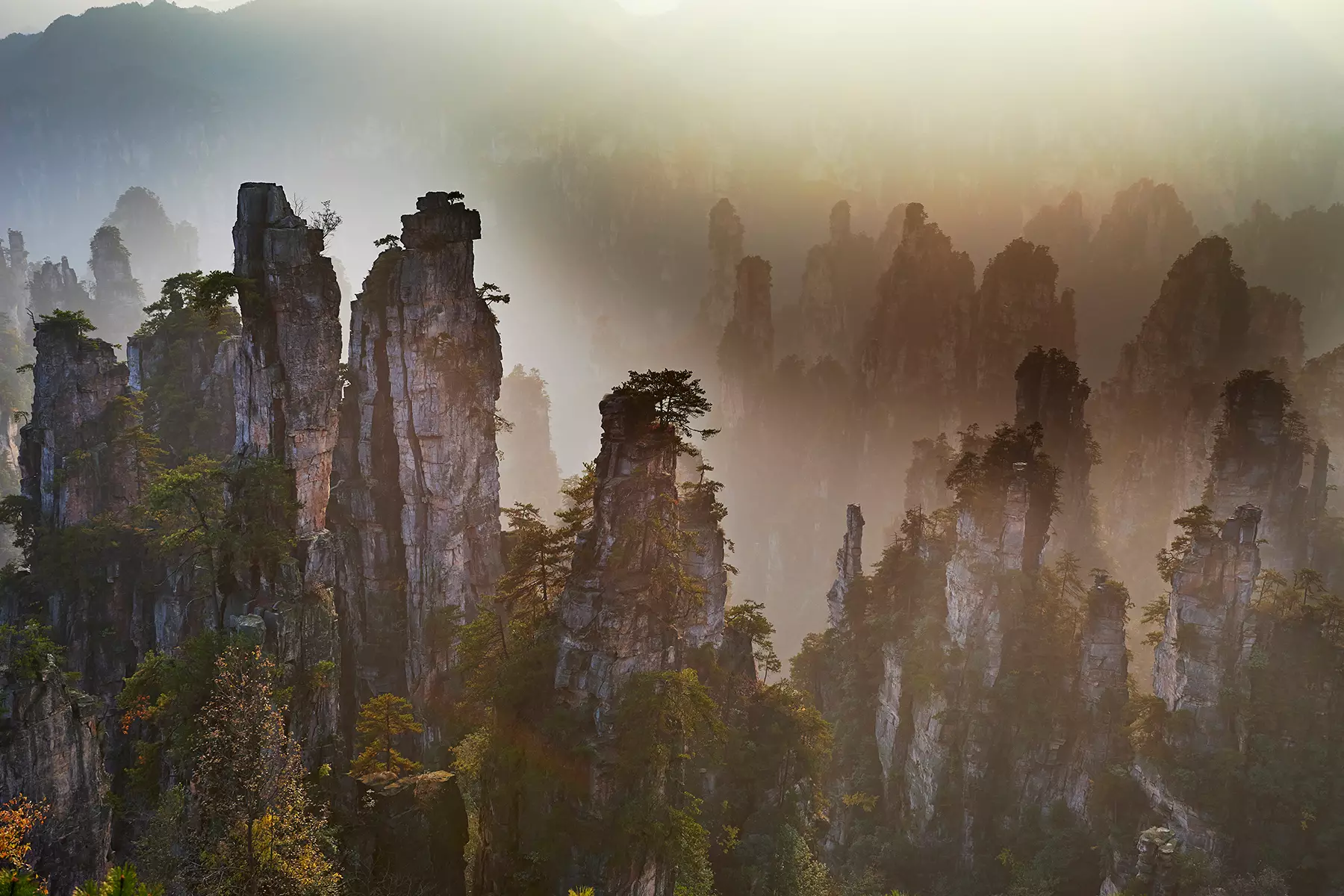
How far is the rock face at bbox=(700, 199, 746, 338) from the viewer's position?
75875 mm

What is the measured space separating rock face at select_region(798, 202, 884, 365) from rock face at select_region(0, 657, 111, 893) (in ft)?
205

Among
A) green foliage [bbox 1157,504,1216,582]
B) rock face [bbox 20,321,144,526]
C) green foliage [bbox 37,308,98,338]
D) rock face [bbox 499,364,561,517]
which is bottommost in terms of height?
green foliage [bbox 1157,504,1216,582]

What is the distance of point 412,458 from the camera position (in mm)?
34188

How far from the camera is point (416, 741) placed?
107 feet

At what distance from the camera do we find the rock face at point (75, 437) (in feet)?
117

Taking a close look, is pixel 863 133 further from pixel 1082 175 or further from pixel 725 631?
pixel 725 631

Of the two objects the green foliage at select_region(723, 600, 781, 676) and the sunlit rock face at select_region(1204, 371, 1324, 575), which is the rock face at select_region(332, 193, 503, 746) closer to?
the green foliage at select_region(723, 600, 781, 676)

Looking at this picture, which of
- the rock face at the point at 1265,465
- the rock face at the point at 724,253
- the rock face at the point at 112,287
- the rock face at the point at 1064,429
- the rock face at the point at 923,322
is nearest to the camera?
the rock face at the point at 1265,465

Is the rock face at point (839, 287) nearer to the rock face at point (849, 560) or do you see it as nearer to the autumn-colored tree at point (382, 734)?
the rock face at point (849, 560)

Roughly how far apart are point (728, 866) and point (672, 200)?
2830 inches

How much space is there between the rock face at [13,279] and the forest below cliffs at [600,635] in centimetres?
7375

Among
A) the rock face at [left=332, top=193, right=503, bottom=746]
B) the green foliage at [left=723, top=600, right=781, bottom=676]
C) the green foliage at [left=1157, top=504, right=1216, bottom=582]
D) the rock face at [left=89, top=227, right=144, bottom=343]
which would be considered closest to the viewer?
the green foliage at [left=1157, top=504, right=1216, bottom=582]

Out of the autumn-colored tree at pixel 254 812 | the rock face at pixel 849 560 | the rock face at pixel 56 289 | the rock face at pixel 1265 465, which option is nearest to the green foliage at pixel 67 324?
the autumn-colored tree at pixel 254 812

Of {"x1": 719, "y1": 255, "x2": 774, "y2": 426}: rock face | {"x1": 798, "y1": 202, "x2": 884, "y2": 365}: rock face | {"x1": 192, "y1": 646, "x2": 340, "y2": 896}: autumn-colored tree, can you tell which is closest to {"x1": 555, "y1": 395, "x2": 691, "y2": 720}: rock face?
{"x1": 192, "y1": 646, "x2": 340, "y2": 896}: autumn-colored tree
